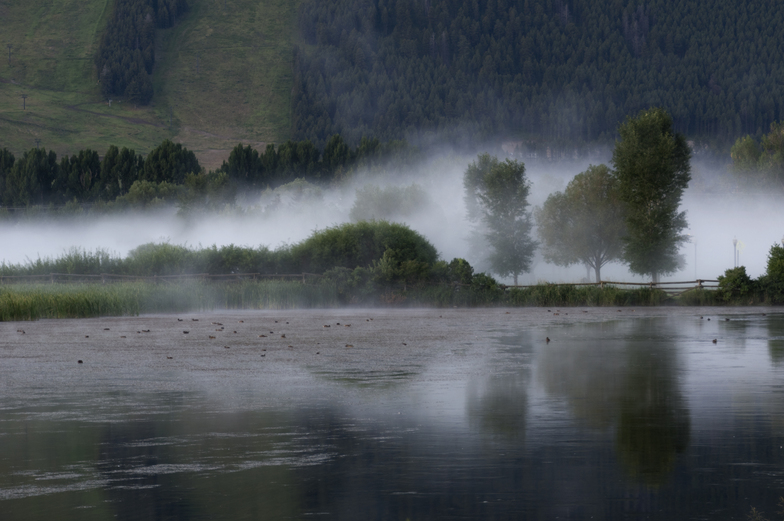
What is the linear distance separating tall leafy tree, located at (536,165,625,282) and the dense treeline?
5009cm

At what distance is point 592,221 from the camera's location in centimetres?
10225

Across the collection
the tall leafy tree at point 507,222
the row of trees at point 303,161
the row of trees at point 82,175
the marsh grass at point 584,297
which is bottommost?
the marsh grass at point 584,297

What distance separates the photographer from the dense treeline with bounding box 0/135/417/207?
138625 mm

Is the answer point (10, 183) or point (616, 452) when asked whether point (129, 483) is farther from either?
point (10, 183)

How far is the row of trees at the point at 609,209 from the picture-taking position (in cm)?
8200

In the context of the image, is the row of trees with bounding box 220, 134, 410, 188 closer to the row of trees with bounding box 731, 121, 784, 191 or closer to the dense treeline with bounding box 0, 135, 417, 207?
the dense treeline with bounding box 0, 135, 417, 207

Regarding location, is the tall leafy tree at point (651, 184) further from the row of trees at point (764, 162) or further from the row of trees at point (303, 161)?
the row of trees at point (303, 161)

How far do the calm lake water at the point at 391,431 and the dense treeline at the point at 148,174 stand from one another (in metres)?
110

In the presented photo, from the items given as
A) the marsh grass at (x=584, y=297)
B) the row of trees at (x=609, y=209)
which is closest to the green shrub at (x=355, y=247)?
the marsh grass at (x=584, y=297)

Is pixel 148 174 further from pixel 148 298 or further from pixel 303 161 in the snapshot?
pixel 148 298

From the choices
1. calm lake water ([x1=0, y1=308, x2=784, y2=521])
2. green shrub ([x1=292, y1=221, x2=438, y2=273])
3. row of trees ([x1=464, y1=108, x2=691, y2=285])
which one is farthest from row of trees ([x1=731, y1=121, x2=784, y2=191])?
calm lake water ([x1=0, y1=308, x2=784, y2=521])

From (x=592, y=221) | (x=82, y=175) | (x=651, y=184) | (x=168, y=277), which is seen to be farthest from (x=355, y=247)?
(x=82, y=175)

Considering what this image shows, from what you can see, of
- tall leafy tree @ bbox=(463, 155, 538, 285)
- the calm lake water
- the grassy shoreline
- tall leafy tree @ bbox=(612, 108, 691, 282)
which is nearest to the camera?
the calm lake water

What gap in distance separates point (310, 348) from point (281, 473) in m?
17.5
